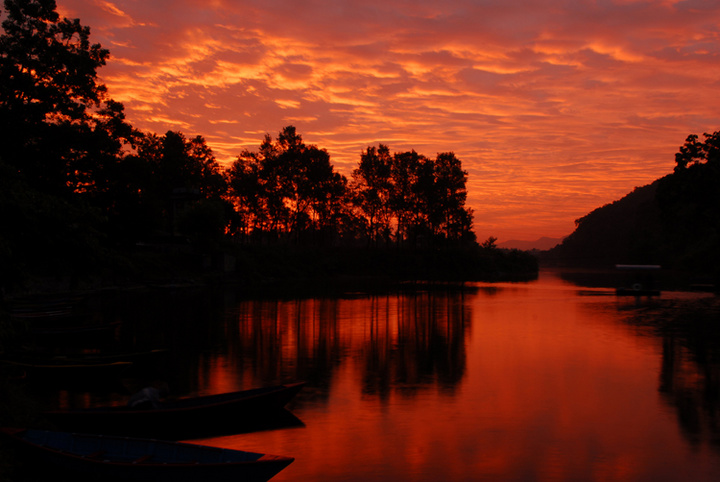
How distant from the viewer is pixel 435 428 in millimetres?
18672

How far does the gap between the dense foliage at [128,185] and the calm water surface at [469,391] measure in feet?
25.4

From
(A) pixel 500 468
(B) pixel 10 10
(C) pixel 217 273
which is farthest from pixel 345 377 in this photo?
(C) pixel 217 273

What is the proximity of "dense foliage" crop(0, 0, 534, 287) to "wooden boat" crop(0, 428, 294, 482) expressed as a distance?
4528mm

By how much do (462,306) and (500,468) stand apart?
139ft

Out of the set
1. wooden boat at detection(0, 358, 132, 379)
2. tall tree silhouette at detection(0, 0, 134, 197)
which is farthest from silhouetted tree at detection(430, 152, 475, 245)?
wooden boat at detection(0, 358, 132, 379)

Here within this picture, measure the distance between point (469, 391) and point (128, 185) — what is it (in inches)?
1269

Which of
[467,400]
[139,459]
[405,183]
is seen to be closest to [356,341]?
[467,400]

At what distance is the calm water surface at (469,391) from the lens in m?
15.8

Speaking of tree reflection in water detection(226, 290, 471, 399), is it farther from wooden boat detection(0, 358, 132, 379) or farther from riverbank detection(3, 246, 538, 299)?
riverbank detection(3, 246, 538, 299)

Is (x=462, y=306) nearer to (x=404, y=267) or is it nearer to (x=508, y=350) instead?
(x=508, y=350)

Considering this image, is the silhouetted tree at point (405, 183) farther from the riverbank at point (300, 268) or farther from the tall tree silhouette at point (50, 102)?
the tall tree silhouette at point (50, 102)

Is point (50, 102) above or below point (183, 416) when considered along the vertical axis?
above

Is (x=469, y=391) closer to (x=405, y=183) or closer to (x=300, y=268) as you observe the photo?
(x=300, y=268)

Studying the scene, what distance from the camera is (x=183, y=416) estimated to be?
1622 centimetres
